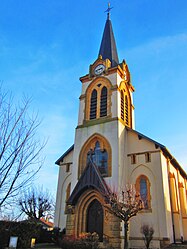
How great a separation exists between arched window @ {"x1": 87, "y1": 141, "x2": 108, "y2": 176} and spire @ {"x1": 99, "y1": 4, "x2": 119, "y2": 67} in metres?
10.1

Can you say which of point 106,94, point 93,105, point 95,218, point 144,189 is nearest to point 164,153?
point 144,189

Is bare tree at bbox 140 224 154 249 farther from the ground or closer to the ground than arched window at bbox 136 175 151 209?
closer to the ground

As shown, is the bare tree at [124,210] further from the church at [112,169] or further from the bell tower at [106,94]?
the bell tower at [106,94]

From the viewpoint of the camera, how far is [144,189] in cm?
1977

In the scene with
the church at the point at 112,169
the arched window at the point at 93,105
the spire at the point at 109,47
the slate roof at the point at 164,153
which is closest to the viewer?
the church at the point at 112,169

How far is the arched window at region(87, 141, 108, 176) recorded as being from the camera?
20.9 meters

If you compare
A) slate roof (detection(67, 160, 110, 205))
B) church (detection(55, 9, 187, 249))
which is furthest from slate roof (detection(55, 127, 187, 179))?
slate roof (detection(67, 160, 110, 205))

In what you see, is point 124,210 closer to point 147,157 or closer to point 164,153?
point 147,157

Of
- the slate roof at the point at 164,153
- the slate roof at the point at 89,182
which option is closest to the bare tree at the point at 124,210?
the slate roof at the point at 89,182

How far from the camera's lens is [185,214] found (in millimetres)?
23734

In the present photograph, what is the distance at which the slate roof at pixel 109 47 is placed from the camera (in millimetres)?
27750

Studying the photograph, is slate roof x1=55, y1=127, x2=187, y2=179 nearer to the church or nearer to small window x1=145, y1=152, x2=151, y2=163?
the church

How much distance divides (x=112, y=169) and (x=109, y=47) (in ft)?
51.9

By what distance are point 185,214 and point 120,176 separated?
9.12 metres
